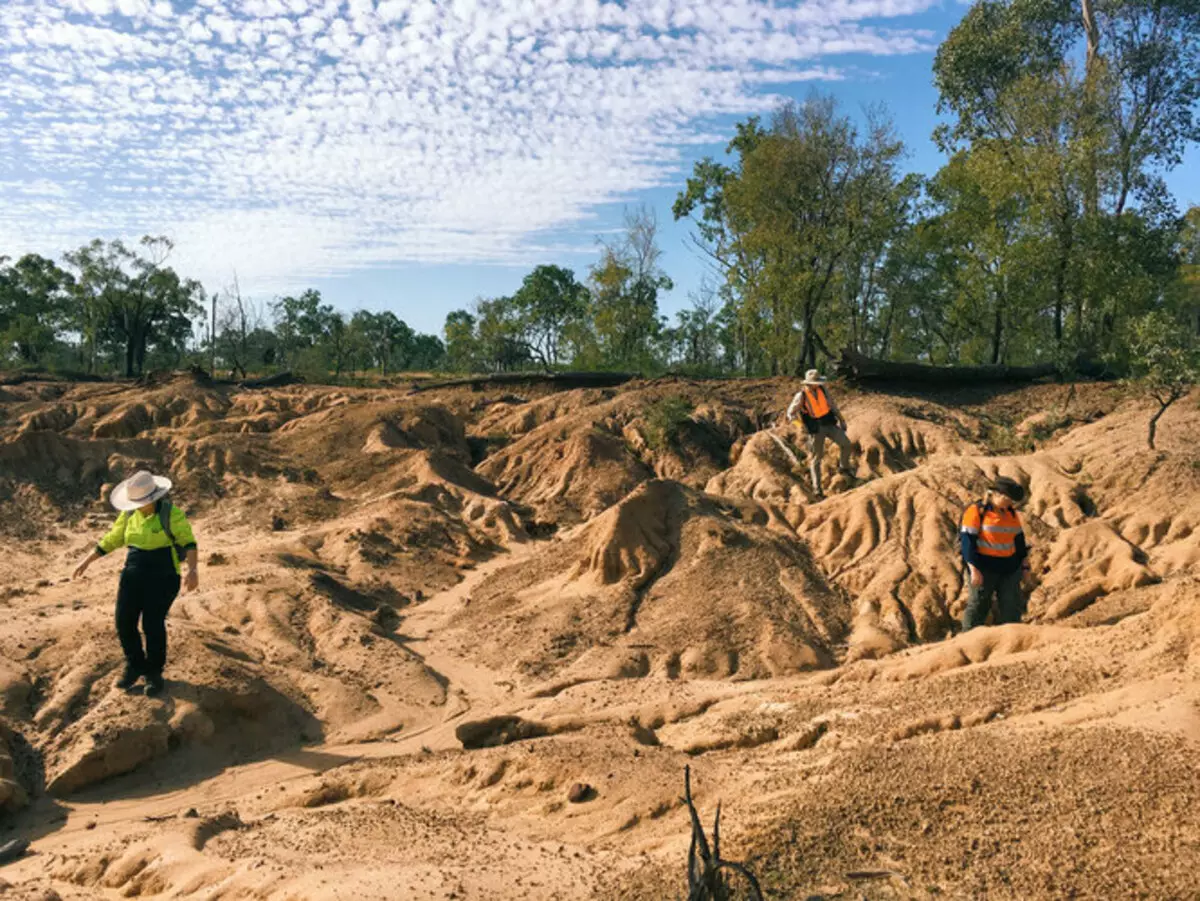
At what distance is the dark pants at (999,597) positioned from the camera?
8594 millimetres

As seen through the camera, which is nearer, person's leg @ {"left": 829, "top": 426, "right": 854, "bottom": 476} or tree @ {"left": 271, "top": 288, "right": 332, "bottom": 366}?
person's leg @ {"left": 829, "top": 426, "right": 854, "bottom": 476}

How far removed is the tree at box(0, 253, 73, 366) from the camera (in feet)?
145

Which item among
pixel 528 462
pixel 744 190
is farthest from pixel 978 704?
pixel 744 190

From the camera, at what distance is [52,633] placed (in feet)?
28.1

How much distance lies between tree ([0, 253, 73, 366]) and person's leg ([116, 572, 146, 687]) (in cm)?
4243

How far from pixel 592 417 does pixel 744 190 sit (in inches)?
317

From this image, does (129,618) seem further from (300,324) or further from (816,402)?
A: (300,324)

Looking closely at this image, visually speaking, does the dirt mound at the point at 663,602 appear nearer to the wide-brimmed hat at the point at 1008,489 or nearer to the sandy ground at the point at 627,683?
the sandy ground at the point at 627,683

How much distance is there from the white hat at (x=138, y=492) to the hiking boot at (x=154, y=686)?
57.2 inches

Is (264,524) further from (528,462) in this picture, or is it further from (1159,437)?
(1159,437)

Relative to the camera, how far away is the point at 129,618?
7574 millimetres

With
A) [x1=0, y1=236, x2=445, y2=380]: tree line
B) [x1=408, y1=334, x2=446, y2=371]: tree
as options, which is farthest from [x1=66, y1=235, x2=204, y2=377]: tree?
[x1=408, y1=334, x2=446, y2=371]: tree

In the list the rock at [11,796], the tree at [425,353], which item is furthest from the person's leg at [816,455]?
the tree at [425,353]

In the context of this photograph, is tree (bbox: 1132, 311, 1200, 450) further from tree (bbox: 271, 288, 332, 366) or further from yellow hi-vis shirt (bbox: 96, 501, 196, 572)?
tree (bbox: 271, 288, 332, 366)
